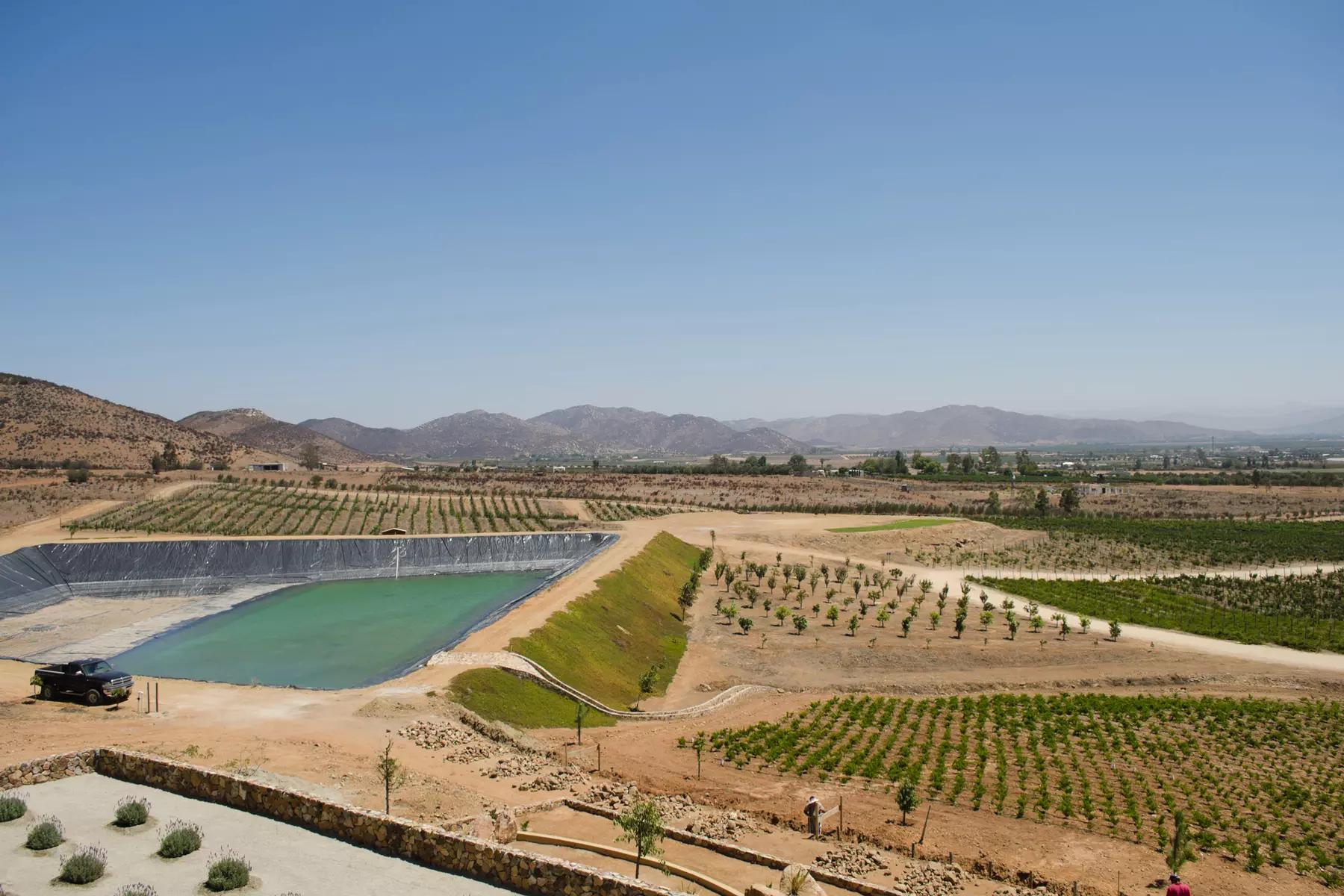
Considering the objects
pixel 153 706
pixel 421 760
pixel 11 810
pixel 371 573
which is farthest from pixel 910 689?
pixel 371 573

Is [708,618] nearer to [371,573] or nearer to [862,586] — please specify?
[862,586]

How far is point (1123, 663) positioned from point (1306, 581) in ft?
97.5

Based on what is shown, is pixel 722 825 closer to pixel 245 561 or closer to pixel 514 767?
pixel 514 767

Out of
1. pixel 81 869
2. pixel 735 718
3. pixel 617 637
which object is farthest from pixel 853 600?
pixel 81 869

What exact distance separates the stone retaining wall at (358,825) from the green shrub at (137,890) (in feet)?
9.29

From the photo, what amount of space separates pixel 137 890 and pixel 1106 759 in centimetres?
2455

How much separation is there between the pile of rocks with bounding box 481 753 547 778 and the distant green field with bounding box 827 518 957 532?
59.2m

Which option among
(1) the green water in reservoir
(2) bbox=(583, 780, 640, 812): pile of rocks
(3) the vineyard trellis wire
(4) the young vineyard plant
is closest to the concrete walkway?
(2) bbox=(583, 780, 640, 812): pile of rocks

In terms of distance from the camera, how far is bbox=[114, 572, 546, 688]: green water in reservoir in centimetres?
3203

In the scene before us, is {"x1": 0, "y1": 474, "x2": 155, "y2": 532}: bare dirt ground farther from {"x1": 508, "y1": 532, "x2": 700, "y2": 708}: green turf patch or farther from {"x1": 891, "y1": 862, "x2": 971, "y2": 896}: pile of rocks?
{"x1": 891, "y1": 862, "x2": 971, "y2": 896}: pile of rocks

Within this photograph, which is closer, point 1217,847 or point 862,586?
point 1217,847

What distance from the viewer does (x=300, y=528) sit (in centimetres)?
6488

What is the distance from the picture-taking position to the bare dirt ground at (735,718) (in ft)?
58.1

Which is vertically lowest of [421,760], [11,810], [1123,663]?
[1123,663]
